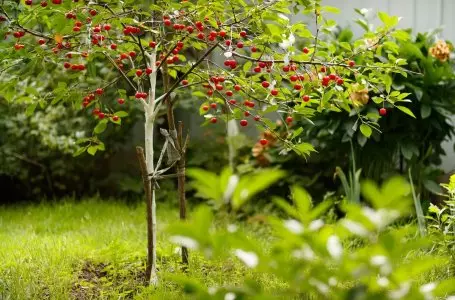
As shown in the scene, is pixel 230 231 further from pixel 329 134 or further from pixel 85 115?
pixel 85 115

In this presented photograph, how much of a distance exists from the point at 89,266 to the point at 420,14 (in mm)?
3090

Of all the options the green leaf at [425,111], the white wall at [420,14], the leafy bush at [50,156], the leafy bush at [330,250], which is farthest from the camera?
the leafy bush at [50,156]

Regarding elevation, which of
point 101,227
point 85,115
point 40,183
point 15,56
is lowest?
point 40,183

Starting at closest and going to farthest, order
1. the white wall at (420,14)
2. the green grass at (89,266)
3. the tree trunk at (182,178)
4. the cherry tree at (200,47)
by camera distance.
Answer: the cherry tree at (200,47) → the green grass at (89,266) → the tree trunk at (182,178) → the white wall at (420,14)

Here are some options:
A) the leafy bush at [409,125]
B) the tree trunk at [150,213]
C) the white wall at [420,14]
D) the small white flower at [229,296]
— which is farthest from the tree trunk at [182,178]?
the white wall at [420,14]

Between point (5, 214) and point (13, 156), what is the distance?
51 centimetres

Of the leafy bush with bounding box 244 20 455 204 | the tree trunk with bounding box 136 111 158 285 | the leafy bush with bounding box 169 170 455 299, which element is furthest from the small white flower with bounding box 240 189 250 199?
the leafy bush with bounding box 244 20 455 204

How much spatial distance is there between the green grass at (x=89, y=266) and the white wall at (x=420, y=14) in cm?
219

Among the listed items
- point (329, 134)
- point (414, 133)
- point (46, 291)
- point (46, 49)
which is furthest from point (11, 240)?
point (414, 133)

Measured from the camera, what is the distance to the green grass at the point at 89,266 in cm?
217

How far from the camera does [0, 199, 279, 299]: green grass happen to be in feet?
7.12

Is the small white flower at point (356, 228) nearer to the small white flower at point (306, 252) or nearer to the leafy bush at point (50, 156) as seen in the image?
the small white flower at point (306, 252)

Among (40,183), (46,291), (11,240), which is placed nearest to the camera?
(46,291)

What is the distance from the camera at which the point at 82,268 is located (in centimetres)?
247
